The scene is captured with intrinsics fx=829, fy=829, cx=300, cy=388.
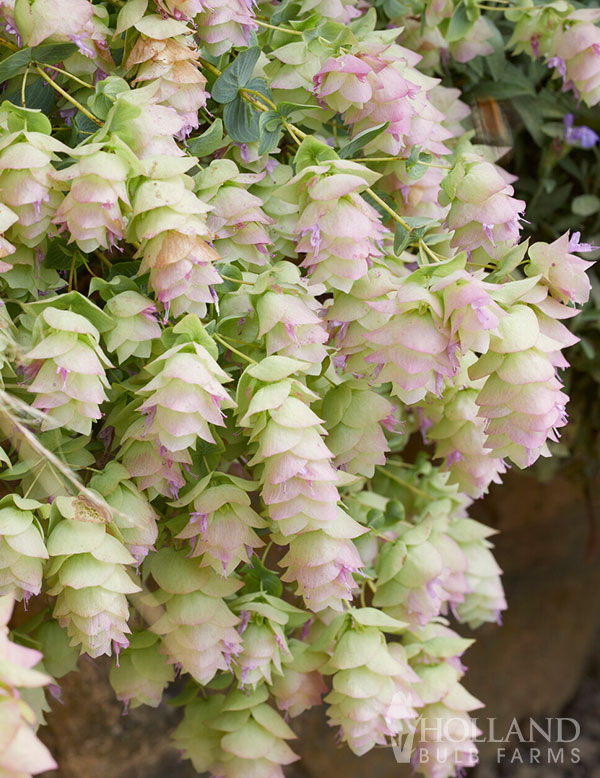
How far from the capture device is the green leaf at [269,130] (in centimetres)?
55

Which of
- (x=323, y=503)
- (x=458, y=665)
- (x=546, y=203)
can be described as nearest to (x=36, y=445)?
(x=323, y=503)

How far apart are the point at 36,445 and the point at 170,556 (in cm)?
17

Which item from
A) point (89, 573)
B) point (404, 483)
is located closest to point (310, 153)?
point (89, 573)

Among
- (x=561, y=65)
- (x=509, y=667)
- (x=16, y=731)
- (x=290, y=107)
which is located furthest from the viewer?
(x=509, y=667)

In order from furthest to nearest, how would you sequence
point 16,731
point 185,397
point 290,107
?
point 290,107, point 185,397, point 16,731

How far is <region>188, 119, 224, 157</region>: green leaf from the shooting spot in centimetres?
54

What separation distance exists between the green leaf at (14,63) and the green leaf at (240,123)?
0.13 m

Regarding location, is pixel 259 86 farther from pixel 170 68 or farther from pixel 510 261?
pixel 510 261

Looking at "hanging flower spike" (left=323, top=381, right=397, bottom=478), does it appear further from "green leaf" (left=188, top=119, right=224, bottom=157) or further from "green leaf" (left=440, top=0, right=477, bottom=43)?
"green leaf" (left=440, top=0, right=477, bottom=43)

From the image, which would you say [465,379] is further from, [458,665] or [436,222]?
[458,665]

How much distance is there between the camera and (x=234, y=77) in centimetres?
55

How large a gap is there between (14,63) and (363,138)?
0.22m

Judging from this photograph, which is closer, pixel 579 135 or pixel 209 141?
pixel 209 141

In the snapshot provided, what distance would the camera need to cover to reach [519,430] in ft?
1.56
